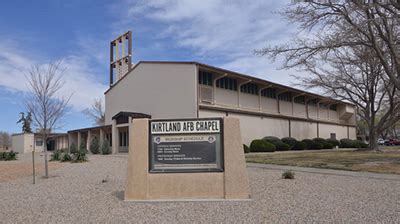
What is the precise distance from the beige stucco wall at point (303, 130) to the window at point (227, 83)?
34.9 feet

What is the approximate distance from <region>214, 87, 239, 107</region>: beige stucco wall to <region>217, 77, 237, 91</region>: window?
38cm

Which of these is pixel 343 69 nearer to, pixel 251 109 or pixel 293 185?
pixel 251 109

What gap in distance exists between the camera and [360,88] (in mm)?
35000

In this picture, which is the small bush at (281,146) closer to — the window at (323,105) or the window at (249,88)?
the window at (249,88)

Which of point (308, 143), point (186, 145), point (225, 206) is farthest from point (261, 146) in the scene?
point (225, 206)

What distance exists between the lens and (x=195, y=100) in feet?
98.4

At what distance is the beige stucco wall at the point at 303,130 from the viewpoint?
142 feet

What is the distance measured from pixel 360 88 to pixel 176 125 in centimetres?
3042

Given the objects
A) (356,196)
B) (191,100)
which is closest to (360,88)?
(191,100)

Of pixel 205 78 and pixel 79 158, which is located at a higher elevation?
pixel 205 78

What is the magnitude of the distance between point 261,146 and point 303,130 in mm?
14002

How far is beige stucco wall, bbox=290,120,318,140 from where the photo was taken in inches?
1700

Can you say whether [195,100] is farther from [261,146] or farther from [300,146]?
[300,146]

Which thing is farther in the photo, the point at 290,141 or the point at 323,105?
the point at 323,105
